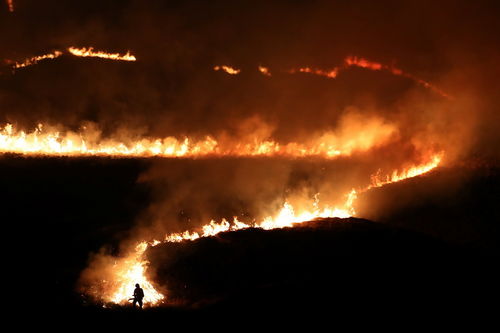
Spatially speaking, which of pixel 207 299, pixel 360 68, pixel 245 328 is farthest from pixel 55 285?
pixel 360 68

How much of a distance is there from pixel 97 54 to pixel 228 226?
19445 mm

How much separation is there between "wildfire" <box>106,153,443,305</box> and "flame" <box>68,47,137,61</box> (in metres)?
17.5

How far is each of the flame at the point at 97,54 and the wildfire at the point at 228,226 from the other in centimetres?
1749

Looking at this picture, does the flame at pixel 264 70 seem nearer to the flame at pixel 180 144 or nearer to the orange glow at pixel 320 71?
the orange glow at pixel 320 71

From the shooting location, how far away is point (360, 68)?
122 ft

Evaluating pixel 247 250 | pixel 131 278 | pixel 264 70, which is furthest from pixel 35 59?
pixel 247 250

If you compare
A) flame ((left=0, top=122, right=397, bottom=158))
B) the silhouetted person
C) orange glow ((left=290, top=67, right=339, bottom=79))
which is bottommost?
the silhouetted person

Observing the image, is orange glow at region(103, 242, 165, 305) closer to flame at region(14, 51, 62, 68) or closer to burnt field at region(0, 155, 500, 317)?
burnt field at region(0, 155, 500, 317)

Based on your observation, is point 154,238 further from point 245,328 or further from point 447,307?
point 447,307

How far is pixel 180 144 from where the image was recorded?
31.2 metres

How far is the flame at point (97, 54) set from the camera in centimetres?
3426

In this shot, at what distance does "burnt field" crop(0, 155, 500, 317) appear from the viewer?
14.9 m

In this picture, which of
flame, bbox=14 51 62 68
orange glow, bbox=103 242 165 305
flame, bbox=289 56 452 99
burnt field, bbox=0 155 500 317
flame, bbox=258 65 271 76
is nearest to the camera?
burnt field, bbox=0 155 500 317

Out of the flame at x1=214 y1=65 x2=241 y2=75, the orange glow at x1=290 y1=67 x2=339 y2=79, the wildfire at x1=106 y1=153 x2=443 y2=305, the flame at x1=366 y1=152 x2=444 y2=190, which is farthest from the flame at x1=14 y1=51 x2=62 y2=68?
the flame at x1=366 y1=152 x2=444 y2=190
